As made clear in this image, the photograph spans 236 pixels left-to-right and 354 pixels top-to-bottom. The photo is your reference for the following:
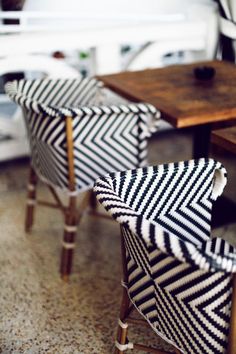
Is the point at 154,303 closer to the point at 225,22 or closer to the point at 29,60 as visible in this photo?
the point at 29,60

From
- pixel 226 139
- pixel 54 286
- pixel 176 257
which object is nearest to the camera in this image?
pixel 176 257

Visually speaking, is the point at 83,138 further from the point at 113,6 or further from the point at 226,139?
the point at 113,6

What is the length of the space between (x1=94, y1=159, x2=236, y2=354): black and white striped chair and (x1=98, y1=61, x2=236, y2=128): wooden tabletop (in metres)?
0.49

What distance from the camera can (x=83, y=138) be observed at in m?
1.99

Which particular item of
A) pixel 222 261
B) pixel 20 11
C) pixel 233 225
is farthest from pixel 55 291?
pixel 20 11

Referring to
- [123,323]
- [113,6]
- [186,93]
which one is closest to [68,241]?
[123,323]

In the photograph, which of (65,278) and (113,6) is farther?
(113,6)

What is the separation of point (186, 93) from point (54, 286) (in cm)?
108

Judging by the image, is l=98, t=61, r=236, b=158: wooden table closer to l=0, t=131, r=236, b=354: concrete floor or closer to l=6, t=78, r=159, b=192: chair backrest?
l=6, t=78, r=159, b=192: chair backrest

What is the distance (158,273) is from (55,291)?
100 cm

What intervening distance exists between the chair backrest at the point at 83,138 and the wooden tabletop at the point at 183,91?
12cm

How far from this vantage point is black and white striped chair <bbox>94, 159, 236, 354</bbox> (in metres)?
1.08

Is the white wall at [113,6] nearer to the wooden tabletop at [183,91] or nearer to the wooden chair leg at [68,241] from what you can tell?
the wooden tabletop at [183,91]

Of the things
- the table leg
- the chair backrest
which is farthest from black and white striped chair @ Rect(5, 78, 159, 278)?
the table leg
